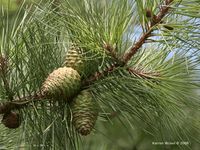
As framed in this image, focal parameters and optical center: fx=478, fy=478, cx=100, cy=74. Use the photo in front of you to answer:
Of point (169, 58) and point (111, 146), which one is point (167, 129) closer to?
point (169, 58)

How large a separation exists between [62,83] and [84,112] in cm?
5

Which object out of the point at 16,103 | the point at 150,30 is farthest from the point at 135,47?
the point at 16,103

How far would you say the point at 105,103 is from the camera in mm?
762

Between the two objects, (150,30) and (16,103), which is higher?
(150,30)

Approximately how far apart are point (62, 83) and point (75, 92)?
0.03m

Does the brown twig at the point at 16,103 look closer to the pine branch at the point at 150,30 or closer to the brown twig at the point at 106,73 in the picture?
the brown twig at the point at 106,73

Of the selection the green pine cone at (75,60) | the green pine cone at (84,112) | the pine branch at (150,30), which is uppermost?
the pine branch at (150,30)

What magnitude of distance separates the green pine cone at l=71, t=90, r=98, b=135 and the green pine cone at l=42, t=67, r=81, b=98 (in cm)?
2

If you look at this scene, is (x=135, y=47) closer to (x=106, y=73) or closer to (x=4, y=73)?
(x=106, y=73)

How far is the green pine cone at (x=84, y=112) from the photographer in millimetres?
693

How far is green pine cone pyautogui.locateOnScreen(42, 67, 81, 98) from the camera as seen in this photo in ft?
2.26

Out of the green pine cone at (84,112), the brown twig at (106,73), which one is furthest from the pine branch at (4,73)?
the green pine cone at (84,112)

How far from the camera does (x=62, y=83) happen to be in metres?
0.69

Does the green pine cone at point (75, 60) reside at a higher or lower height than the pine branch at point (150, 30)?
lower
